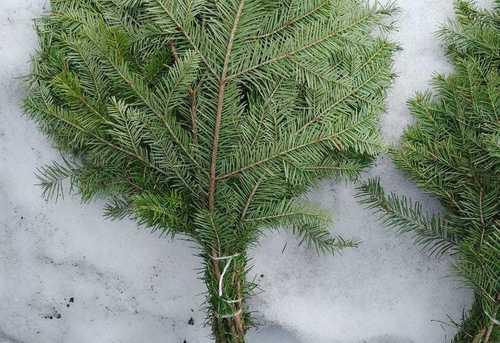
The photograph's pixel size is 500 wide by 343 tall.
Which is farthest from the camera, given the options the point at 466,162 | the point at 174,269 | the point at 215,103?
the point at 174,269

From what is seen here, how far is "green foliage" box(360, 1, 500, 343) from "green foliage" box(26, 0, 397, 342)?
0.13 meters

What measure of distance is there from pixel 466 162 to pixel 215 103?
49 centimetres

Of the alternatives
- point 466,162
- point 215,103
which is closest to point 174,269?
point 215,103

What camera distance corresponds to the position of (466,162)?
42.0 inches

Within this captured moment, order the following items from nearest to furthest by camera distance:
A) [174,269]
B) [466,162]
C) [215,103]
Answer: [215,103], [466,162], [174,269]

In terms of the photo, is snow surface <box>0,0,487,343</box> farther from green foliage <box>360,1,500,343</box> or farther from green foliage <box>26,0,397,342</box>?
green foliage <box>26,0,397,342</box>

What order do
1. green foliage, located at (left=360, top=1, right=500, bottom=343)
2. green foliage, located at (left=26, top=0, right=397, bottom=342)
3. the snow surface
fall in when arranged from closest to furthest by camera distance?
green foliage, located at (left=26, top=0, right=397, bottom=342)
green foliage, located at (left=360, top=1, right=500, bottom=343)
the snow surface

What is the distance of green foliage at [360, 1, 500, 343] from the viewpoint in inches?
40.6

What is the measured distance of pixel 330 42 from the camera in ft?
3.03

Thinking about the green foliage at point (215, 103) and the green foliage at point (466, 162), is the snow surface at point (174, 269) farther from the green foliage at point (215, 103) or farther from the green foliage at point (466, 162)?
the green foliage at point (215, 103)

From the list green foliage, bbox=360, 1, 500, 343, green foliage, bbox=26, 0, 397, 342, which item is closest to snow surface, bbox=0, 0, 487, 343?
green foliage, bbox=360, 1, 500, 343

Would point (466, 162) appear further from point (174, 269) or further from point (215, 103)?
point (174, 269)

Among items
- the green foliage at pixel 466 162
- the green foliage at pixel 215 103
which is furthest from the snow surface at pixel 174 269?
the green foliage at pixel 215 103

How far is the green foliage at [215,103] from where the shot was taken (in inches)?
36.2
